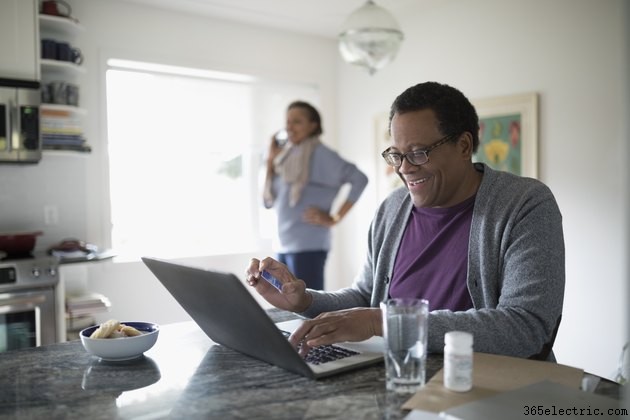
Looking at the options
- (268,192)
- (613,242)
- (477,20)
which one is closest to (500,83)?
(477,20)

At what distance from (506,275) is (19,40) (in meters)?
2.77

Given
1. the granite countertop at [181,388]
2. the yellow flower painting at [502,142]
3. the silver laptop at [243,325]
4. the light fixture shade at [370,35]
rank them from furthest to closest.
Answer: the yellow flower painting at [502,142] → the light fixture shade at [370,35] → the silver laptop at [243,325] → the granite countertop at [181,388]

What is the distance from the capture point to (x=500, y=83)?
133 inches

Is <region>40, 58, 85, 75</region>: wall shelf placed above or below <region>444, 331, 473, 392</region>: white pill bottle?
above

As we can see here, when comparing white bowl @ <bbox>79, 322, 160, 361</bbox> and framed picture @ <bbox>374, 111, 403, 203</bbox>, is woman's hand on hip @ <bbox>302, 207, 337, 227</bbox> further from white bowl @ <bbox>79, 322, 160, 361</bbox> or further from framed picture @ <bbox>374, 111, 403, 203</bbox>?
white bowl @ <bbox>79, 322, 160, 361</bbox>

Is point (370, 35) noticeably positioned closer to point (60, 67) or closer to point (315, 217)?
point (315, 217)

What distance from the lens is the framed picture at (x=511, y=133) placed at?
126 inches

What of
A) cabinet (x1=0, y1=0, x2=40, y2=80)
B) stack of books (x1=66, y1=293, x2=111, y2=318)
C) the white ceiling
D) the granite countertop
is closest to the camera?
the granite countertop

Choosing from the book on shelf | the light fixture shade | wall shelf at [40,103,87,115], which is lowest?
the book on shelf

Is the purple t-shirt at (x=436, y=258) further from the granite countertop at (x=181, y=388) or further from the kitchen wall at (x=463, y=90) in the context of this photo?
the kitchen wall at (x=463, y=90)

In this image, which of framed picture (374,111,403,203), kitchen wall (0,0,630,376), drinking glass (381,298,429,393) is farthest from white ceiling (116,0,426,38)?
drinking glass (381,298,429,393)

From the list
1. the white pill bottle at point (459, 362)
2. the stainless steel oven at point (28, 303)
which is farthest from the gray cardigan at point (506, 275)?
the stainless steel oven at point (28, 303)

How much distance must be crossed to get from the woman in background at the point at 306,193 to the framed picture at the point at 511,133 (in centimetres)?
84

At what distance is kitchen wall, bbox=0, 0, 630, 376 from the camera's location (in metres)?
2.91
